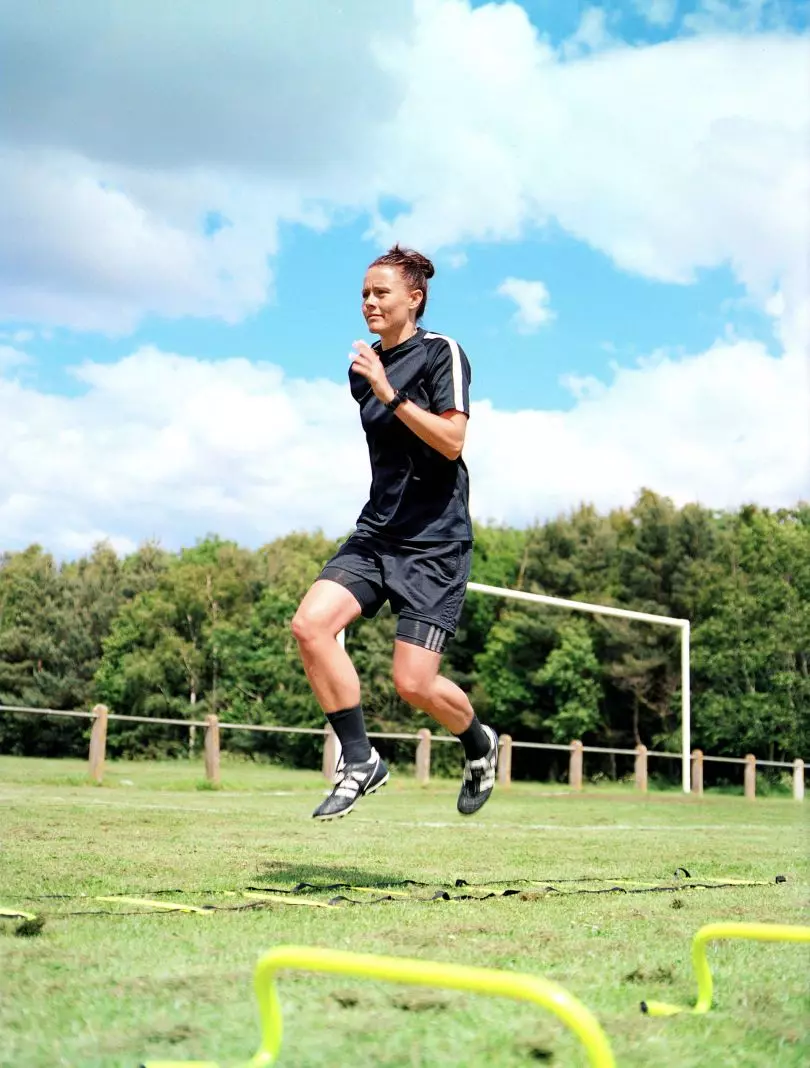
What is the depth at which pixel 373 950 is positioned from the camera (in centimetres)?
312

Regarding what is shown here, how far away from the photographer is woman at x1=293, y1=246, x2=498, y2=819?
529 cm

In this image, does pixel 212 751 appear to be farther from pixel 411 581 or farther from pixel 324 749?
pixel 411 581

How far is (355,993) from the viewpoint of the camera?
8.26ft

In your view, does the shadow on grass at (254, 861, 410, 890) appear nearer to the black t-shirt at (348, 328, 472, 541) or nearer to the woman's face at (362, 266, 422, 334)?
the black t-shirt at (348, 328, 472, 541)

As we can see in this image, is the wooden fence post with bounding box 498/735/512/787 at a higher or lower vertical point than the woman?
lower

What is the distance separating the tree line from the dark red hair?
136ft

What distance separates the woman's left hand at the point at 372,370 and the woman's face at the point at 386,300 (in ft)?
1.83

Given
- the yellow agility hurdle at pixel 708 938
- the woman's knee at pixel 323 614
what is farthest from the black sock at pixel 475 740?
the yellow agility hurdle at pixel 708 938

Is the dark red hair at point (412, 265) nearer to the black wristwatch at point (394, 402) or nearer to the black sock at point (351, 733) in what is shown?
the black wristwatch at point (394, 402)

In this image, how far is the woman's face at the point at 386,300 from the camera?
18.4 ft

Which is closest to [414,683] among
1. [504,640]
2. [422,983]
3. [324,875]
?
[324,875]

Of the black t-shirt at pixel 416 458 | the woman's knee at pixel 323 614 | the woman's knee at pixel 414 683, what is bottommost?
the woman's knee at pixel 414 683

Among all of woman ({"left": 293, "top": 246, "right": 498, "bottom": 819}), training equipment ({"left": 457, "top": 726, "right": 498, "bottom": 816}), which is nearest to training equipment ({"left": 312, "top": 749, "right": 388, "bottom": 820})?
woman ({"left": 293, "top": 246, "right": 498, "bottom": 819})

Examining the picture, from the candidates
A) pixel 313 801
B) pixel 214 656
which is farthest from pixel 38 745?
pixel 313 801
